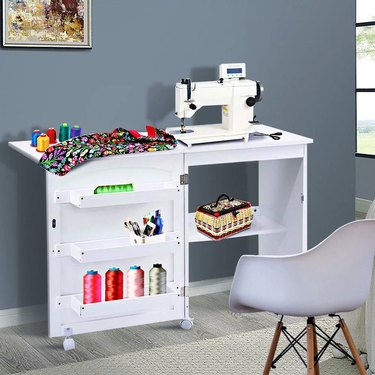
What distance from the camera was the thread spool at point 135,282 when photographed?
3.70 meters

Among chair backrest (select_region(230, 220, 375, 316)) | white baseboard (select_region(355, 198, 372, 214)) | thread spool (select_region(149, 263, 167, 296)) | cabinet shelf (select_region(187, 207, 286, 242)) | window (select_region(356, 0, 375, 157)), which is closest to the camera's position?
chair backrest (select_region(230, 220, 375, 316))

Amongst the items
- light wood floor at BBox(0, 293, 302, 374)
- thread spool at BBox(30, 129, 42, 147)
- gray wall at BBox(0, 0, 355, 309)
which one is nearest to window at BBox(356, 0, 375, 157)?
gray wall at BBox(0, 0, 355, 309)

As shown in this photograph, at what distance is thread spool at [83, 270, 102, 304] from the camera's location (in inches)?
143

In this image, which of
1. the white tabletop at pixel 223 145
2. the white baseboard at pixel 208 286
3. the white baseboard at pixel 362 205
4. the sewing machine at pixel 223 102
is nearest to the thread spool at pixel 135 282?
the white tabletop at pixel 223 145

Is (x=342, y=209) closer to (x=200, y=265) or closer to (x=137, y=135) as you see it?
(x=200, y=265)

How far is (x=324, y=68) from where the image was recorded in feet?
15.2

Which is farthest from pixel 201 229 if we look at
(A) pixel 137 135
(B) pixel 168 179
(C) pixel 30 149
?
(C) pixel 30 149

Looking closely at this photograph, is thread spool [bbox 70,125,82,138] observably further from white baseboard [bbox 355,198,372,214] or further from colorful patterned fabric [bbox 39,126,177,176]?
white baseboard [bbox 355,198,372,214]

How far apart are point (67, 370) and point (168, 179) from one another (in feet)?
2.94

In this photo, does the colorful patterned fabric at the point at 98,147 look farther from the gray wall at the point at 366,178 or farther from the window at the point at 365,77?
the window at the point at 365,77

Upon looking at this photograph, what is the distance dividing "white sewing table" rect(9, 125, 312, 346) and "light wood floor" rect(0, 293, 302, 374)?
0.08 meters

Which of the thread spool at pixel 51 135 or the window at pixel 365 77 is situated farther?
the window at pixel 365 77

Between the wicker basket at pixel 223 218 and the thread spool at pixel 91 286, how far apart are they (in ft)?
1.93

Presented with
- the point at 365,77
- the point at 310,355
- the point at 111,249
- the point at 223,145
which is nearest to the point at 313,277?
the point at 310,355
